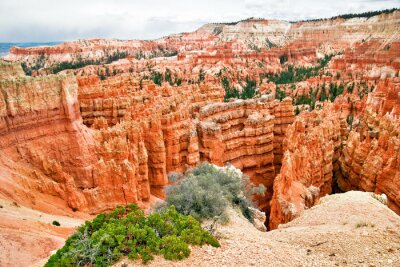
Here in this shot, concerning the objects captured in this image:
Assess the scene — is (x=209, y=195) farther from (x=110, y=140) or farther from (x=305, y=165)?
(x=305, y=165)

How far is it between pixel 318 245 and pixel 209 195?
4.23 metres

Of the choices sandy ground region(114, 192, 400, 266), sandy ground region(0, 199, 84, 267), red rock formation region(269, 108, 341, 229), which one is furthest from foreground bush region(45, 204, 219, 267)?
red rock formation region(269, 108, 341, 229)

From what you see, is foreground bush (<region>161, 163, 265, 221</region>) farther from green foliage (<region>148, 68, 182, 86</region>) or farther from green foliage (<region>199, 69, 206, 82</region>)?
green foliage (<region>199, 69, 206, 82</region>)

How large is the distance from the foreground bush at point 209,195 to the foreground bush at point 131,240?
2.91 m

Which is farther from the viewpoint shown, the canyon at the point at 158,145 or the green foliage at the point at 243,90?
the green foliage at the point at 243,90

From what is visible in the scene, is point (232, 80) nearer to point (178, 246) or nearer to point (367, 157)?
point (367, 157)

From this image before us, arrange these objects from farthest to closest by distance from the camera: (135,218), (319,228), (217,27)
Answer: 1. (217,27)
2. (319,228)
3. (135,218)

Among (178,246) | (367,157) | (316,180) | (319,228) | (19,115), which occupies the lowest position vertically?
(316,180)

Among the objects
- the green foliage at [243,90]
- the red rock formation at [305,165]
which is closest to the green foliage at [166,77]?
the green foliage at [243,90]

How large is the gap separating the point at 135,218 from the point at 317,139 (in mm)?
15821

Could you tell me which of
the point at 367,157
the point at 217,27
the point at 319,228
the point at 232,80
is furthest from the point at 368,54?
the point at 217,27

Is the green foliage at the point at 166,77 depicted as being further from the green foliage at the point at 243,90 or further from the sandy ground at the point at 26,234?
the sandy ground at the point at 26,234

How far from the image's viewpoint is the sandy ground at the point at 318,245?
8.24 metres

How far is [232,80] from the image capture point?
78812 mm
